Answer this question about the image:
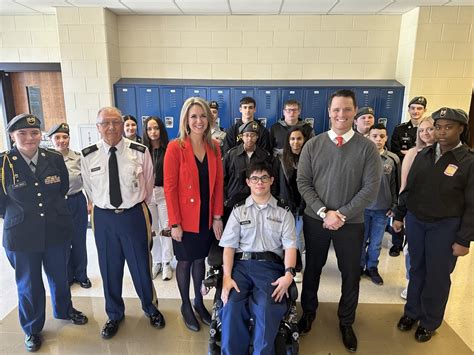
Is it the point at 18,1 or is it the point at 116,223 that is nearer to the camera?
the point at 116,223

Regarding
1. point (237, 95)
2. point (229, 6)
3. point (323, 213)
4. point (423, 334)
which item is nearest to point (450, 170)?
point (323, 213)

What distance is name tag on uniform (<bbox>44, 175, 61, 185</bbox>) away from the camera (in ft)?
6.70

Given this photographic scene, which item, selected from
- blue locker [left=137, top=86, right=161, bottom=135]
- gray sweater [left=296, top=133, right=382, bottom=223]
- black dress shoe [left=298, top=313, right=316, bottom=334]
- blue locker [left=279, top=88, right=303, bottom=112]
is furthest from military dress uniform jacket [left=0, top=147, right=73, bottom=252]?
blue locker [left=279, top=88, right=303, bottom=112]

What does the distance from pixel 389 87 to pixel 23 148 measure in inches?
174

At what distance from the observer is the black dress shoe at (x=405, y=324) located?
2.32 m

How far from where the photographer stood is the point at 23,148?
199cm

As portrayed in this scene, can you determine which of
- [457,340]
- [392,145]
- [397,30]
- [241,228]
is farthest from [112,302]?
[397,30]

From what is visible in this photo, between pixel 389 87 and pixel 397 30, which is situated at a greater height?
pixel 397 30

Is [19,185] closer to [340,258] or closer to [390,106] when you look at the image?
[340,258]

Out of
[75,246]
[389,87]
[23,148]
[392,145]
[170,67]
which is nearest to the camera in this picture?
[23,148]

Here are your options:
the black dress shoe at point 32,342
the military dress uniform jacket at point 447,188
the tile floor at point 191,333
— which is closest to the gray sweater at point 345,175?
the military dress uniform jacket at point 447,188

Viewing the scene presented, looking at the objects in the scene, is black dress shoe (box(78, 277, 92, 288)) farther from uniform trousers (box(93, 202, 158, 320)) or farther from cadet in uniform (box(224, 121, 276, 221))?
cadet in uniform (box(224, 121, 276, 221))

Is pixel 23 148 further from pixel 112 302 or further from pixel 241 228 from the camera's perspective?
pixel 241 228

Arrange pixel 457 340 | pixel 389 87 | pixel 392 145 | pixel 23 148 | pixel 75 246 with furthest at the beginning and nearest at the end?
pixel 389 87 < pixel 392 145 < pixel 75 246 < pixel 457 340 < pixel 23 148
